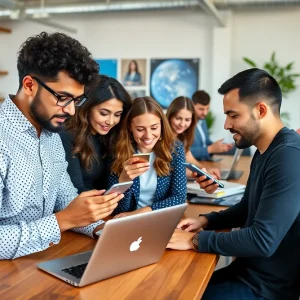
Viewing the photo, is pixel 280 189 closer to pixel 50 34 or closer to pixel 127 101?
pixel 50 34

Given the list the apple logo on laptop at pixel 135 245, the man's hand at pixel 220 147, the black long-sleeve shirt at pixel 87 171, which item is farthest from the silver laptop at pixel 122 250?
the man's hand at pixel 220 147

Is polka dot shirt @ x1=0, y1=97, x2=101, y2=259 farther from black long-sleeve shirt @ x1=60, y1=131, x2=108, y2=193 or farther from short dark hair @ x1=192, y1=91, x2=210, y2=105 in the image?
short dark hair @ x1=192, y1=91, x2=210, y2=105

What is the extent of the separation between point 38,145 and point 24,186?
0.17 m

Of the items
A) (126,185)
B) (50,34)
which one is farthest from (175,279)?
(50,34)

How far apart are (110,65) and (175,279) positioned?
21.6 ft

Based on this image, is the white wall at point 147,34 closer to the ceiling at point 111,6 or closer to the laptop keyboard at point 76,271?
the ceiling at point 111,6

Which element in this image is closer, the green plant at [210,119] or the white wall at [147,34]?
the green plant at [210,119]

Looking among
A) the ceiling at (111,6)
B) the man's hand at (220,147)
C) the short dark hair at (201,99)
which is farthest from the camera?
the ceiling at (111,6)

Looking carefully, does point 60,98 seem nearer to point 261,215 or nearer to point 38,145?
point 38,145

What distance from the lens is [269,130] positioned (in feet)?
5.29

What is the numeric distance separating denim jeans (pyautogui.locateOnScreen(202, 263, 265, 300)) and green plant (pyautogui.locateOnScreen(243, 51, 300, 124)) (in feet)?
17.0

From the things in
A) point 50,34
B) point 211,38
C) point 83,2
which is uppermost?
point 83,2

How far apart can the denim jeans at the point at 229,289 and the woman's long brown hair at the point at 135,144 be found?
579 millimetres

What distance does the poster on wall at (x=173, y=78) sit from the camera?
23.6 feet
